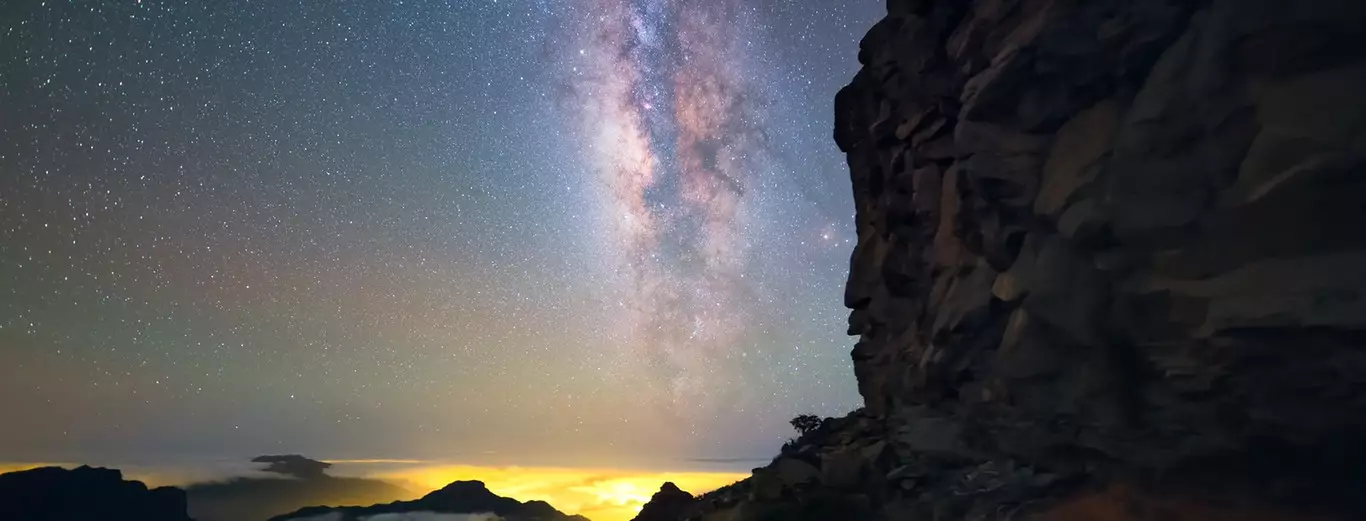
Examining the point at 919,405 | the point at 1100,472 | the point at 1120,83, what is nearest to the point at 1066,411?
the point at 1100,472

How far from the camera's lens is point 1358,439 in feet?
62.1

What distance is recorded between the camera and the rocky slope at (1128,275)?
18.2 metres

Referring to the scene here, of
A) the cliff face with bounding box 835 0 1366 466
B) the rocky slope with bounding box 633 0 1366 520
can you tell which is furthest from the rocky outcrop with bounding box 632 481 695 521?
the cliff face with bounding box 835 0 1366 466

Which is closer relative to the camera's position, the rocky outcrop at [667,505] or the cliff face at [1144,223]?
the cliff face at [1144,223]

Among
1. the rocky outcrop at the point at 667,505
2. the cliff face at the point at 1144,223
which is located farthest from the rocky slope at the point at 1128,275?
the rocky outcrop at the point at 667,505

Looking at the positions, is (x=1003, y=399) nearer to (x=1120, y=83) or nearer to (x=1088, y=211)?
(x=1088, y=211)

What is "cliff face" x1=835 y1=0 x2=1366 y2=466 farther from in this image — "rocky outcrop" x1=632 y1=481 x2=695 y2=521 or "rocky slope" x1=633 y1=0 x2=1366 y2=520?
"rocky outcrop" x1=632 y1=481 x2=695 y2=521

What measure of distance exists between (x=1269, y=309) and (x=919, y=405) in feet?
49.3

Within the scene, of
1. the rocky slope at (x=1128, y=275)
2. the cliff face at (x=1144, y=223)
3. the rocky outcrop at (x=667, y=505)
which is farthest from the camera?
the rocky outcrop at (x=667, y=505)

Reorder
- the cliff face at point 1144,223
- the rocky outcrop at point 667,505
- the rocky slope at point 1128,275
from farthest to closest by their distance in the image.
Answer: the rocky outcrop at point 667,505, the rocky slope at point 1128,275, the cliff face at point 1144,223

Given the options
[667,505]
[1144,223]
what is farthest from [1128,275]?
[667,505]

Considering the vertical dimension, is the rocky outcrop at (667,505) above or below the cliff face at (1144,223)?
below

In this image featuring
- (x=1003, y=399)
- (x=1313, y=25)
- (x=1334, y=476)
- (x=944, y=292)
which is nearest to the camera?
(x=1313, y=25)

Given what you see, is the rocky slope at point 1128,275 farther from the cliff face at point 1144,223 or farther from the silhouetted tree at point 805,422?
the silhouetted tree at point 805,422
